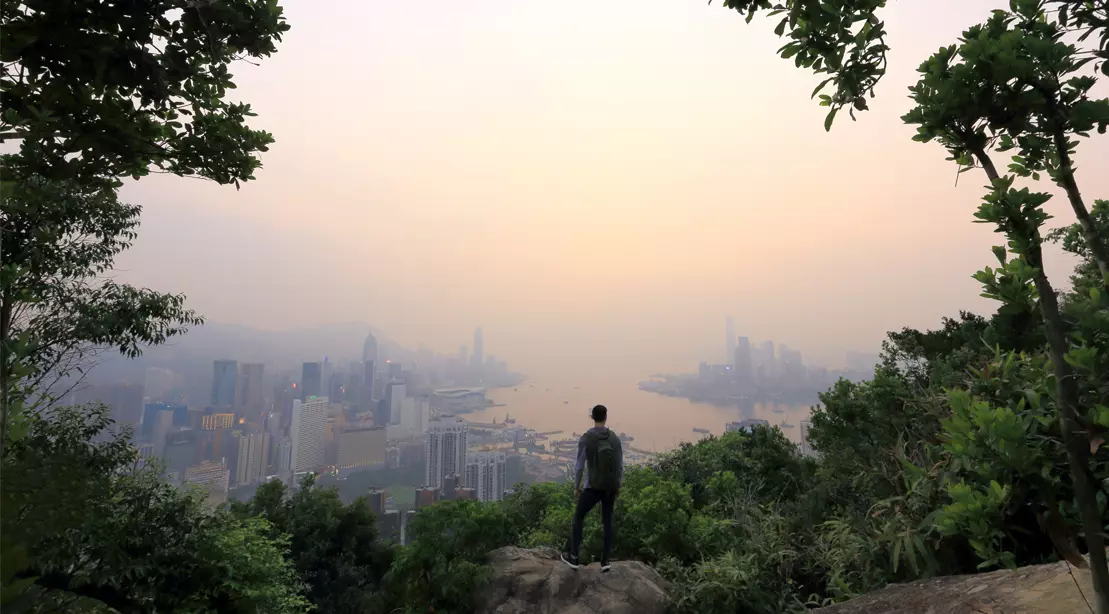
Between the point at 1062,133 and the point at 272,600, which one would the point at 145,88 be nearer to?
the point at 1062,133

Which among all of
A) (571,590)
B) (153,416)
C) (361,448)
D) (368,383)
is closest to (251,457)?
(153,416)

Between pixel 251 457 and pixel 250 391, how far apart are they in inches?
327

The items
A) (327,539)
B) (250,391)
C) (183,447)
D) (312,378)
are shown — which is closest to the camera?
(327,539)

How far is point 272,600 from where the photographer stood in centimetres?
703

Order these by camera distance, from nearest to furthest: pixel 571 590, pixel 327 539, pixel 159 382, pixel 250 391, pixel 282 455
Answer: pixel 571 590 → pixel 327 539 → pixel 159 382 → pixel 282 455 → pixel 250 391

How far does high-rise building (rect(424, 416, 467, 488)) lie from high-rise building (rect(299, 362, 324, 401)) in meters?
21.1

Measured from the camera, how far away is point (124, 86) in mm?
2332

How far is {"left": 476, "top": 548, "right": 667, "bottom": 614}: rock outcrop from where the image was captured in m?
4.38

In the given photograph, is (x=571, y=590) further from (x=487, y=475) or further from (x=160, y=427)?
(x=160, y=427)

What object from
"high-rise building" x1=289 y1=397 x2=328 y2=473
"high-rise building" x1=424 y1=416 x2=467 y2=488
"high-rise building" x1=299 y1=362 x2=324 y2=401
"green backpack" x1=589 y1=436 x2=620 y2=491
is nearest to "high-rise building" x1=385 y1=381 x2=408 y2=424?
"high-rise building" x1=299 y1=362 x2=324 y2=401

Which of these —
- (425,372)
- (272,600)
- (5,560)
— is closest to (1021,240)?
(5,560)

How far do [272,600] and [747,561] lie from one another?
711 centimetres

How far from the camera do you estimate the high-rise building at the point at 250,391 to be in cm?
2786

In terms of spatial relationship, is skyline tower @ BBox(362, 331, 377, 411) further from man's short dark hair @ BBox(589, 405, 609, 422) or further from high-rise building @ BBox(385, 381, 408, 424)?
man's short dark hair @ BBox(589, 405, 609, 422)
